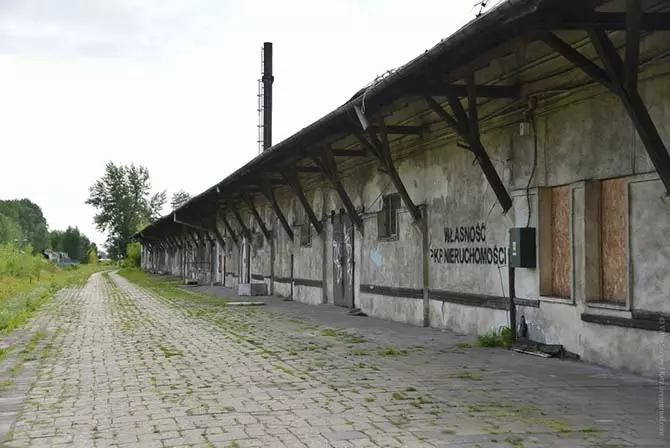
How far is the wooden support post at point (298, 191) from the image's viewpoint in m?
17.4

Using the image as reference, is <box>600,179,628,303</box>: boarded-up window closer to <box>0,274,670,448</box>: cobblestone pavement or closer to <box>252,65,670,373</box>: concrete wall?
<box>252,65,670,373</box>: concrete wall

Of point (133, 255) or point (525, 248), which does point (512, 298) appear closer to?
point (525, 248)

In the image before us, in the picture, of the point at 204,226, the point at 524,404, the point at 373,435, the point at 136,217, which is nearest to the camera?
the point at 373,435

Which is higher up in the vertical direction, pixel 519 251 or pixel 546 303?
pixel 519 251

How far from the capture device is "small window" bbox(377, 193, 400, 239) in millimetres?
14141

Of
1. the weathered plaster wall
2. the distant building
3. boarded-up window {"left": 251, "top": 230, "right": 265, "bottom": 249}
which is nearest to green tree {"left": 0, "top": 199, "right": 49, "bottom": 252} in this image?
the distant building

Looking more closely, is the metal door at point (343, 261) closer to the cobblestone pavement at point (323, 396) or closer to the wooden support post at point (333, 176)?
the wooden support post at point (333, 176)

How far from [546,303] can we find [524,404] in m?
3.23

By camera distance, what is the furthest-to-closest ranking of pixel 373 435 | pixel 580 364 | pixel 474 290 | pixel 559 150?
pixel 474 290
pixel 559 150
pixel 580 364
pixel 373 435

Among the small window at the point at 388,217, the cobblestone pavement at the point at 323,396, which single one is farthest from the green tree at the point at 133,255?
the cobblestone pavement at the point at 323,396

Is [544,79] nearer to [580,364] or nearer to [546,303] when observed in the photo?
[546,303]

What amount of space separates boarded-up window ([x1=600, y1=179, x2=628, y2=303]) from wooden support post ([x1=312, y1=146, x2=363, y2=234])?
22.4ft

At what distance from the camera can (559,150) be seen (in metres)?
8.91

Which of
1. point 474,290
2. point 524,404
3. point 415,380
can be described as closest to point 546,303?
point 474,290
